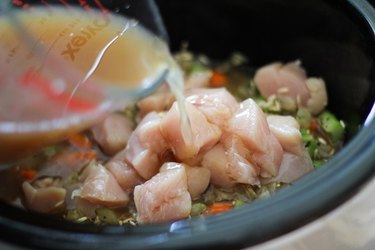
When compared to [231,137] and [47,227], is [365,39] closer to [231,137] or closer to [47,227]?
[231,137]

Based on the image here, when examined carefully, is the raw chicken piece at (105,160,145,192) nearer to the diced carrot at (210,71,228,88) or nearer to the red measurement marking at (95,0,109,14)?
the red measurement marking at (95,0,109,14)

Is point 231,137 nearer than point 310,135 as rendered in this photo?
Yes

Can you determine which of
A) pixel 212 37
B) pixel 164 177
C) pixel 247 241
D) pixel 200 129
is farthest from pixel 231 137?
pixel 212 37

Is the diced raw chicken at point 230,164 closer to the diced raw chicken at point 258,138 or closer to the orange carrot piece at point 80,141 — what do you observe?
the diced raw chicken at point 258,138

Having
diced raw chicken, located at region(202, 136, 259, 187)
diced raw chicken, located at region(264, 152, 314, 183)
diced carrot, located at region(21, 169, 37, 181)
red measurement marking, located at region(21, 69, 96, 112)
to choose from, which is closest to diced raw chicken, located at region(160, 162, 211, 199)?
diced raw chicken, located at region(202, 136, 259, 187)

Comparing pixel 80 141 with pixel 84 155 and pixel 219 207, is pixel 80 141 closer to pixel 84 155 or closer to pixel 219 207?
pixel 84 155

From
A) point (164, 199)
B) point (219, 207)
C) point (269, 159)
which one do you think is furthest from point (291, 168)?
point (164, 199)
